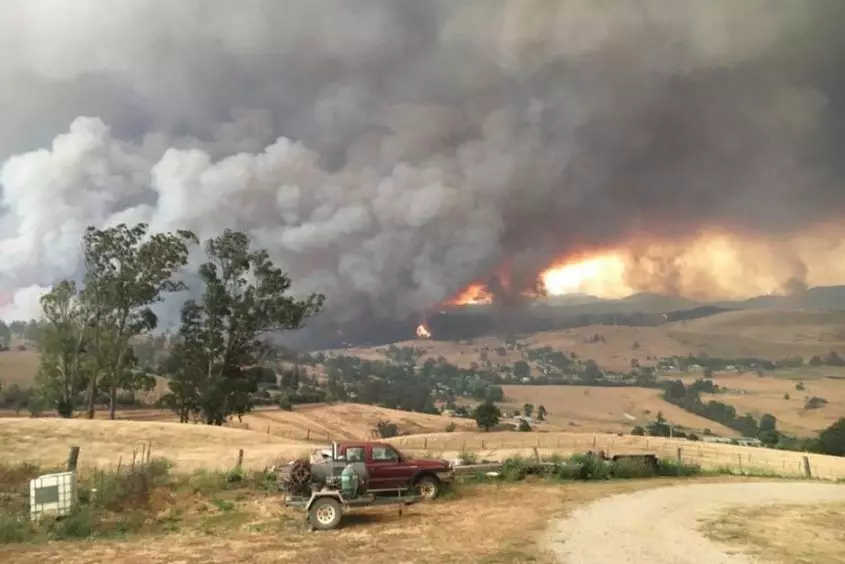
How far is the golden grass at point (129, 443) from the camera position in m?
34.9

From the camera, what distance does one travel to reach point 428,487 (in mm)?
20594

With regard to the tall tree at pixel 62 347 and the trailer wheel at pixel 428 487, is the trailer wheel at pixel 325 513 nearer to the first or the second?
the trailer wheel at pixel 428 487

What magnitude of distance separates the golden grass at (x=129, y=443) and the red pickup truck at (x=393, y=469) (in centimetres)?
1312

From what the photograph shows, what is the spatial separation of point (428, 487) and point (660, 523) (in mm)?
7294

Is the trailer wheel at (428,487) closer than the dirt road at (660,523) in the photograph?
No

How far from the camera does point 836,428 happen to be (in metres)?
82.6

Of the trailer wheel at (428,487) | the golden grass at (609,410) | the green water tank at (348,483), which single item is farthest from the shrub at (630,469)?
the golden grass at (609,410)

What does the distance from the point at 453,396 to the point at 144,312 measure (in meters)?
129

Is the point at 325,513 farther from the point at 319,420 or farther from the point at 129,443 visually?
the point at 319,420

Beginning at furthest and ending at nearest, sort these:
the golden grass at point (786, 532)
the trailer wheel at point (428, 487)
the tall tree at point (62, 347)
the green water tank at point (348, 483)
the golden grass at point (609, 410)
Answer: the golden grass at point (609, 410) → the tall tree at point (62, 347) → the trailer wheel at point (428, 487) → the green water tank at point (348, 483) → the golden grass at point (786, 532)

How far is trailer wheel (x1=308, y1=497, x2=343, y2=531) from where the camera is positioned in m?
16.0

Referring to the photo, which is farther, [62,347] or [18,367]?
[18,367]

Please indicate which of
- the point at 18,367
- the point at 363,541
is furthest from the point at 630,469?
the point at 18,367

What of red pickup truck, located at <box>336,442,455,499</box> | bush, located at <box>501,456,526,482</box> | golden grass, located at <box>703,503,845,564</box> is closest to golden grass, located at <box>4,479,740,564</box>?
red pickup truck, located at <box>336,442,455,499</box>
